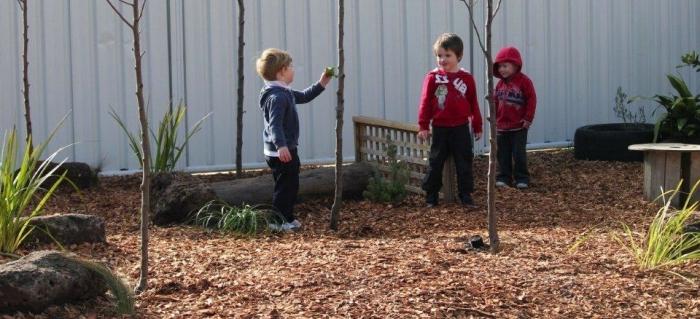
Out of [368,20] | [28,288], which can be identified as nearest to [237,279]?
[28,288]

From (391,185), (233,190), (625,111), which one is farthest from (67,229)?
(625,111)

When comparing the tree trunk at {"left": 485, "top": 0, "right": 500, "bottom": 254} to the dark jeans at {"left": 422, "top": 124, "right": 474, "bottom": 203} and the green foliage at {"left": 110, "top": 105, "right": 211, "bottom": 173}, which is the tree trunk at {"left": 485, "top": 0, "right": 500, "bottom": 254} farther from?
the green foliage at {"left": 110, "top": 105, "right": 211, "bottom": 173}

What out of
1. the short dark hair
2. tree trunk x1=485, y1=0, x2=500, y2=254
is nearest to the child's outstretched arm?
the short dark hair

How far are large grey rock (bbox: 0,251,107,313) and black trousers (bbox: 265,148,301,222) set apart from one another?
2578 mm

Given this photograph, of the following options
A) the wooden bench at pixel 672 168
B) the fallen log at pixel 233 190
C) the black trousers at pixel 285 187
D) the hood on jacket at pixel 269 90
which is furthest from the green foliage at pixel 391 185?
the wooden bench at pixel 672 168

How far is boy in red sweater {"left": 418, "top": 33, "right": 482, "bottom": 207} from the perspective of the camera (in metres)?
8.24

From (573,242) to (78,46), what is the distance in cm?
455

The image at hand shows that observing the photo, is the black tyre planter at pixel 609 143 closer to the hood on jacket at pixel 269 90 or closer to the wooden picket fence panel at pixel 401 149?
the wooden picket fence panel at pixel 401 149

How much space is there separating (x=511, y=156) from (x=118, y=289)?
506 centimetres

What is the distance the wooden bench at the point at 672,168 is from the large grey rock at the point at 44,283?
446 centimetres

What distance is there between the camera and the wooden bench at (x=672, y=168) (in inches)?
316

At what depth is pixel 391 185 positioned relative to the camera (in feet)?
27.1

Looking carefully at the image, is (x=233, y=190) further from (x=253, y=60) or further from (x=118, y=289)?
(x=118, y=289)

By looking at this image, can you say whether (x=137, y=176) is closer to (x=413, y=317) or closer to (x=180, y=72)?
(x=180, y=72)
